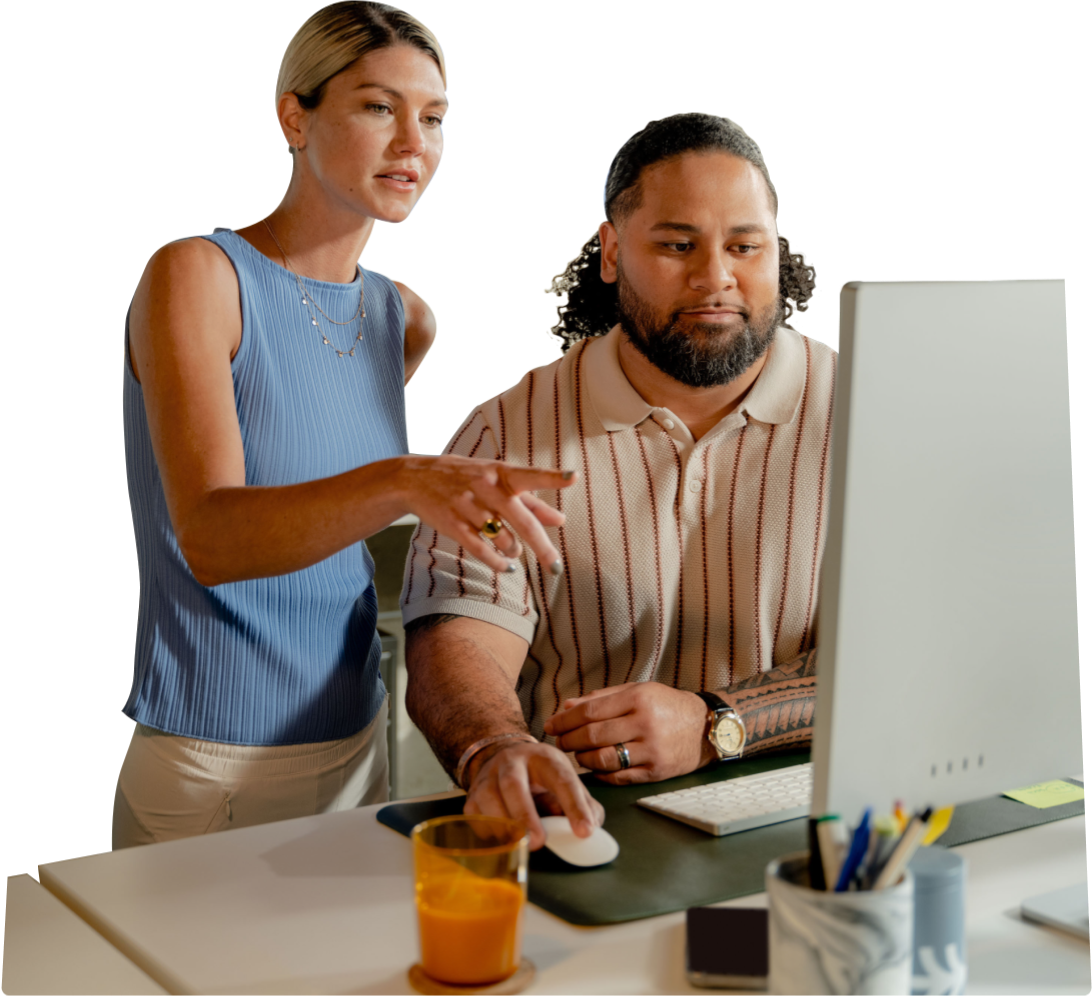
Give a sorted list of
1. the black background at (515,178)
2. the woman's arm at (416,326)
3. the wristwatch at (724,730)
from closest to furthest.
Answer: the wristwatch at (724,730), the woman's arm at (416,326), the black background at (515,178)

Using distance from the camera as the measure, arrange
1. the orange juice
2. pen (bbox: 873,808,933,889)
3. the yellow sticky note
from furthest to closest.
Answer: the yellow sticky note, the orange juice, pen (bbox: 873,808,933,889)

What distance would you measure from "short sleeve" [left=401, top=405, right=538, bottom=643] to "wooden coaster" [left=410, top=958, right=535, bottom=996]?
2.34 feet

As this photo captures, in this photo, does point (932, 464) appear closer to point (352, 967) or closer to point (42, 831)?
point (352, 967)

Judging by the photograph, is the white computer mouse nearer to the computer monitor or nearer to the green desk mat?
the green desk mat

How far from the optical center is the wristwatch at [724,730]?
4.75 feet

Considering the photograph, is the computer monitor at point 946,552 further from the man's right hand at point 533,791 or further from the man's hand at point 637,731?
the man's hand at point 637,731

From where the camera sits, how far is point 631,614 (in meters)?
1.69

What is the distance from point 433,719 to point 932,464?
2.63 feet

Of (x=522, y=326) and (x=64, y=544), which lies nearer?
(x=64, y=544)

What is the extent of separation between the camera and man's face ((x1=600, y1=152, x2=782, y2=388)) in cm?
170

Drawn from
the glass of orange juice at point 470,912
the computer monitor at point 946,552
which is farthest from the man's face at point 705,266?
the glass of orange juice at point 470,912

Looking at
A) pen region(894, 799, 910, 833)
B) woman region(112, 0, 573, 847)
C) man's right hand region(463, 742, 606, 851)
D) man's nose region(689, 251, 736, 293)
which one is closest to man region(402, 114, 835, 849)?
man's nose region(689, 251, 736, 293)

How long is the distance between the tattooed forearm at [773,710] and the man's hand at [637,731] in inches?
2.3

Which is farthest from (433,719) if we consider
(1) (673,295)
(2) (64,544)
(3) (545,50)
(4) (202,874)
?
(3) (545,50)
